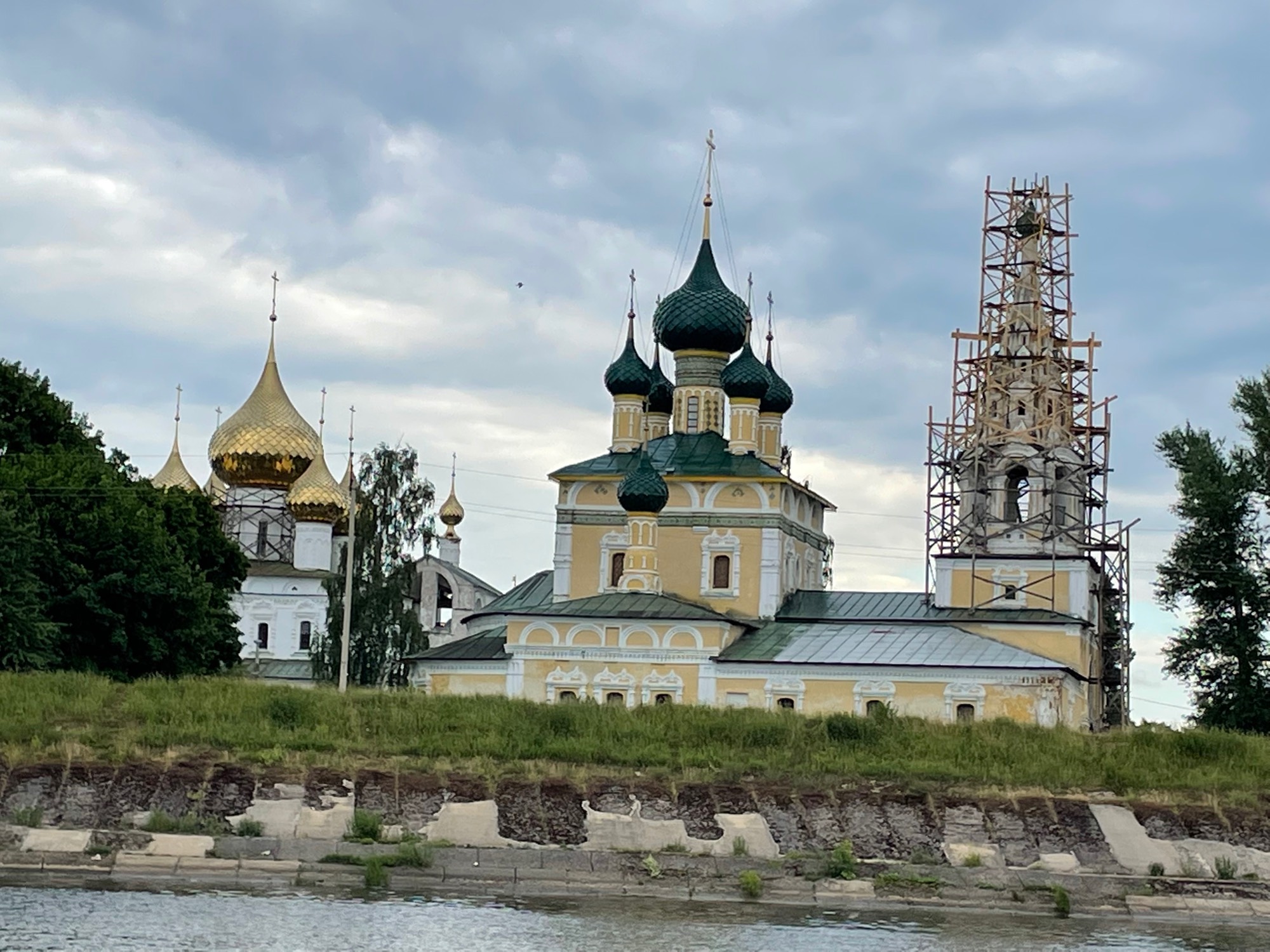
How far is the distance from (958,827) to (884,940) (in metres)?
5.28

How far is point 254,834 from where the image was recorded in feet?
80.1

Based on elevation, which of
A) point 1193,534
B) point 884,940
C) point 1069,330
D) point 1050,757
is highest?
point 1069,330

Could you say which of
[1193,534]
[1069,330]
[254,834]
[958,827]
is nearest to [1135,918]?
[958,827]

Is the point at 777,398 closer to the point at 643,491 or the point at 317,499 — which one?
the point at 643,491

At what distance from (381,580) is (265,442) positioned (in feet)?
43.0

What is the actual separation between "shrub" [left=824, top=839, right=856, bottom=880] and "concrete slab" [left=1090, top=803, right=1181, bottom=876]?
10.8 feet

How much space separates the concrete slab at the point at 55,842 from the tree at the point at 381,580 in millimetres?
24017

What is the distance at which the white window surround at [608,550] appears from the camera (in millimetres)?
45344

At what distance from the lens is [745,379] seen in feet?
152

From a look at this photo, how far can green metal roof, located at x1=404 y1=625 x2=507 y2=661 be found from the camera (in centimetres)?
4316

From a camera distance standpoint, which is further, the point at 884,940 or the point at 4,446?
the point at 4,446

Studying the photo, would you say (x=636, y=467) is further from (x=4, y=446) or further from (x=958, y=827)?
(x=958, y=827)

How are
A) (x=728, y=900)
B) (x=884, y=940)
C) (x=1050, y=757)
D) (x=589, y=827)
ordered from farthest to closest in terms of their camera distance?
(x=1050, y=757) → (x=589, y=827) → (x=728, y=900) → (x=884, y=940)

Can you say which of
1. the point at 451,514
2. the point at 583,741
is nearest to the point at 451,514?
the point at 451,514
